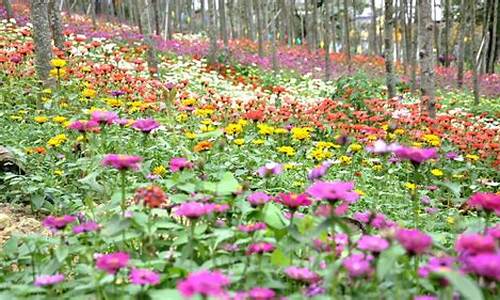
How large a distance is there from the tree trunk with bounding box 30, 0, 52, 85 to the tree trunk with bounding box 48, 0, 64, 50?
7.22ft

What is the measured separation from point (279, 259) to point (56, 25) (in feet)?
28.5

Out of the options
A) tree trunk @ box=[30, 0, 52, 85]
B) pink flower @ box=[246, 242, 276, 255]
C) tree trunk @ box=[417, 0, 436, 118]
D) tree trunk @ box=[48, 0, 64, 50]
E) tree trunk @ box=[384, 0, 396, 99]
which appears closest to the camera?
pink flower @ box=[246, 242, 276, 255]

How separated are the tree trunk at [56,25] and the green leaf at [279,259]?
8153 millimetres

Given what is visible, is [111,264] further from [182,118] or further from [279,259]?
[182,118]

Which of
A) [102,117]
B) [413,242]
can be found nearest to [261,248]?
[413,242]

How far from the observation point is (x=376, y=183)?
5.06 m

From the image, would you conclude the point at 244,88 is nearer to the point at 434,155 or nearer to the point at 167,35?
the point at 434,155

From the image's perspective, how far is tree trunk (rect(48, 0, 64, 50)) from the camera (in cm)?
920

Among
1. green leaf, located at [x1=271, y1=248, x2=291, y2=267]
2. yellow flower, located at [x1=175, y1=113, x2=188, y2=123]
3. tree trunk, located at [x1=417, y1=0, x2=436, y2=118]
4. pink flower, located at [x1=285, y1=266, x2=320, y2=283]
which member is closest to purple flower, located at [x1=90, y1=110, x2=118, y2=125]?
green leaf, located at [x1=271, y1=248, x2=291, y2=267]

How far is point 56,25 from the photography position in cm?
940

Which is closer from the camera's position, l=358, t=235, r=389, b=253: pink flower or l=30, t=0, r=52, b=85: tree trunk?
l=358, t=235, r=389, b=253: pink flower

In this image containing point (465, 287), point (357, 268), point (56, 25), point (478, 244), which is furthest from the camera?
point (56, 25)

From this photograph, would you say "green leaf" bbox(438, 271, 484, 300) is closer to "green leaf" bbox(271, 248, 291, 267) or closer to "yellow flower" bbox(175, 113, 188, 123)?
"green leaf" bbox(271, 248, 291, 267)

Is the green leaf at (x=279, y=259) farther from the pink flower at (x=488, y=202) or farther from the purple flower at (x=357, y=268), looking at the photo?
the pink flower at (x=488, y=202)
